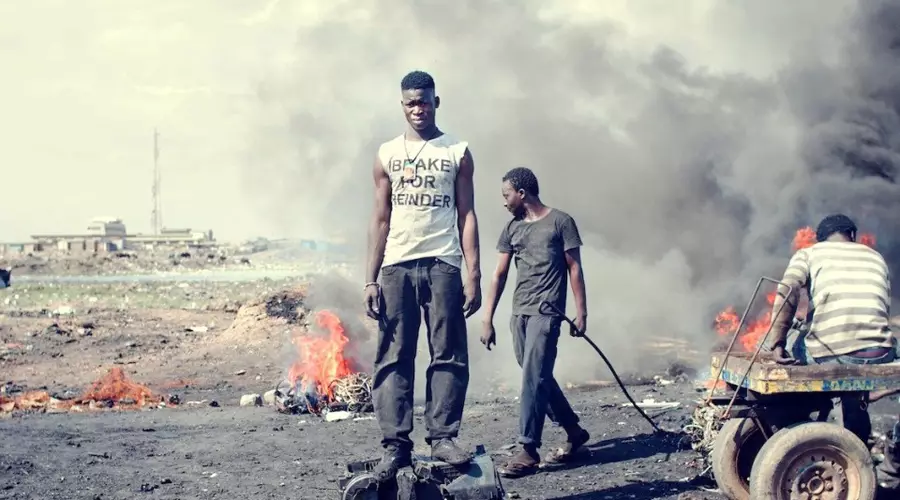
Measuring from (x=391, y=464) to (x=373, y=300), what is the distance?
87 centimetres

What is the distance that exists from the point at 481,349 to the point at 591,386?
245cm

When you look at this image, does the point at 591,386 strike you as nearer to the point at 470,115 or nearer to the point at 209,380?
the point at 209,380

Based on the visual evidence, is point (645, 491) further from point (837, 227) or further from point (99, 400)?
point (99, 400)

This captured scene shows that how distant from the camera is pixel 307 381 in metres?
9.23

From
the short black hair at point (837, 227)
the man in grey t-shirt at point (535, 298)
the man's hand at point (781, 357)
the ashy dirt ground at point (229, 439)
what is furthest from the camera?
the man in grey t-shirt at point (535, 298)

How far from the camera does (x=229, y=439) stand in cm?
741

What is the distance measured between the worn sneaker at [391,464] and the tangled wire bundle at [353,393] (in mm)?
4143

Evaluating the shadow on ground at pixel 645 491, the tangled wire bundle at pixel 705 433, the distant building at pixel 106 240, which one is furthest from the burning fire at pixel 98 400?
the distant building at pixel 106 240

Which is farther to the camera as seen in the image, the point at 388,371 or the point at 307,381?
the point at 307,381

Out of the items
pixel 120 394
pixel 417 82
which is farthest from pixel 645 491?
pixel 120 394

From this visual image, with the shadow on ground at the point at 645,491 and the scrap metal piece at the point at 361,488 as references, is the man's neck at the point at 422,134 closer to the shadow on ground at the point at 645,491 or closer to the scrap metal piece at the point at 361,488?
the scrap metal piece at the point at 361,488

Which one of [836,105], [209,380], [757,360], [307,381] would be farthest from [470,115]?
[757,360]

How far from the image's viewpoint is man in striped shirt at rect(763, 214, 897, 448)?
4.95 metres

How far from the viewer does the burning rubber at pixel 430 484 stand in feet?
14.6
